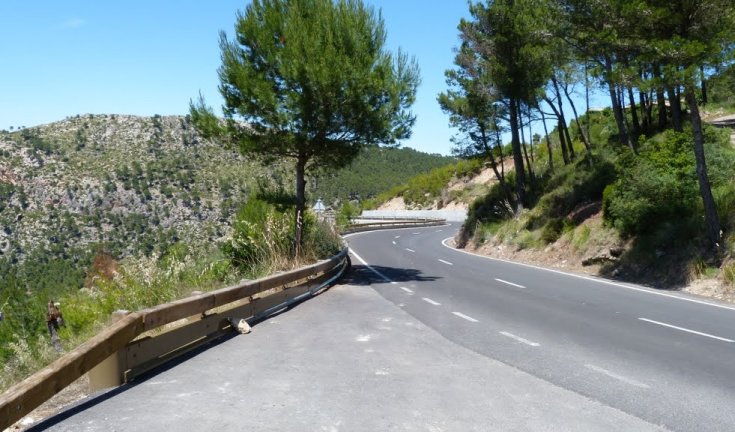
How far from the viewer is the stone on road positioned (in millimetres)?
5363

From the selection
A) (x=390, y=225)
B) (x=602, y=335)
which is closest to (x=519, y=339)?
(x=602, y=335)

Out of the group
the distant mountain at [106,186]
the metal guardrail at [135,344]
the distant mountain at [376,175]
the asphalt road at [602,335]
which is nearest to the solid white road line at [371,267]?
the asphalt road at [602,335]

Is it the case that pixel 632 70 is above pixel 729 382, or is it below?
above

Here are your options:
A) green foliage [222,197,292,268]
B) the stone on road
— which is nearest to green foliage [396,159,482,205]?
green foliage [222,197,292,268]

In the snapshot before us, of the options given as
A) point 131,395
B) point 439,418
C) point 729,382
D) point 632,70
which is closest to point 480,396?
point 439,418

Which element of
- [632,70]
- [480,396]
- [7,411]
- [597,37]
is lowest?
[480,396]

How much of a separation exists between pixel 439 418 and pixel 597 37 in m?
15.1

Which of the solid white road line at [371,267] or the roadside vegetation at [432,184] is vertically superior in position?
the roadside vegetation at [432,184]

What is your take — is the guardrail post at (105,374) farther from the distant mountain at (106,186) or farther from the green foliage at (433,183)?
the green foliage at (433,183)

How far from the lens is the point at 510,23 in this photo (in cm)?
3138

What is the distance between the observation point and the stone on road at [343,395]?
5.36 m

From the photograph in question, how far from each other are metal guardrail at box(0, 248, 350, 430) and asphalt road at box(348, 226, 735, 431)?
3253mm

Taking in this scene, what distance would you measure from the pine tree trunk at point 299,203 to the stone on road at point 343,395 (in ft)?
25.8

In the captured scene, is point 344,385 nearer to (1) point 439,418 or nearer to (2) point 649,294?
(1) point 439,418
